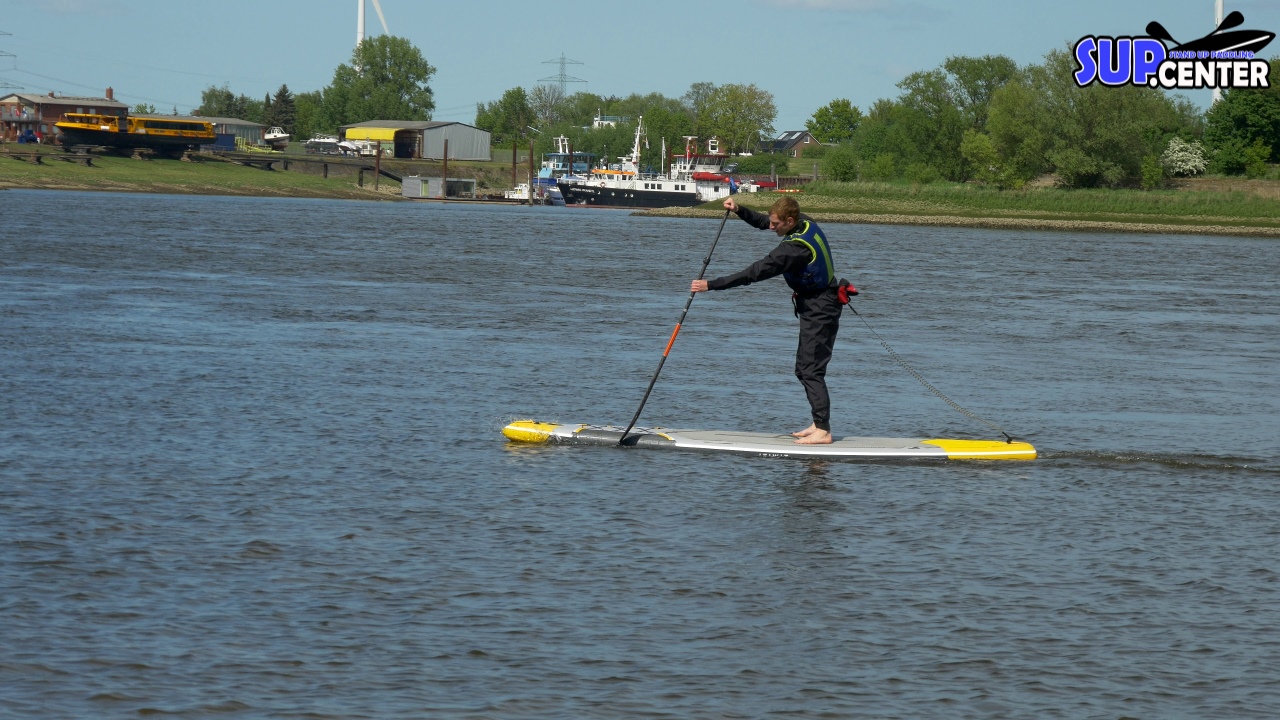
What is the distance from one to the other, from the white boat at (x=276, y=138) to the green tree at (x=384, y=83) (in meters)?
9.56

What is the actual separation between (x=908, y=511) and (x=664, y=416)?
15.6 feet

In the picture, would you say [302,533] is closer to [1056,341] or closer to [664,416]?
[664,416]

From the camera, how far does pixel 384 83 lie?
190 meters

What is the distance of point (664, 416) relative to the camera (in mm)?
14945

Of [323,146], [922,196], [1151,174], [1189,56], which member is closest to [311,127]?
[323,146]

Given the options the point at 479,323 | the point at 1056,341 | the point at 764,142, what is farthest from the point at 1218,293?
the point at 764,142

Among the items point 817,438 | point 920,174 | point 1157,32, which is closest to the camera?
point 817,438

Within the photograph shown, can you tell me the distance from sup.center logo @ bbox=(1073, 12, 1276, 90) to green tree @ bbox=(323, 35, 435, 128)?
119 meters

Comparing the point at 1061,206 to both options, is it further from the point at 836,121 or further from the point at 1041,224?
the point at 836,121


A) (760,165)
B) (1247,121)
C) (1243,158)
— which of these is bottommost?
(1243,158)

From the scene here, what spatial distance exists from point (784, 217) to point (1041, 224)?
80708 millimetres

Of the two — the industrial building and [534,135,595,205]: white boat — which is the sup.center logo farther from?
the industrial building

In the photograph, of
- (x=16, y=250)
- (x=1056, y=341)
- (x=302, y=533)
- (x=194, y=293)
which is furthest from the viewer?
(x=16, y=250)

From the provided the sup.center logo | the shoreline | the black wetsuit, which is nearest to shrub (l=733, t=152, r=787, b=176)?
the shoreline
